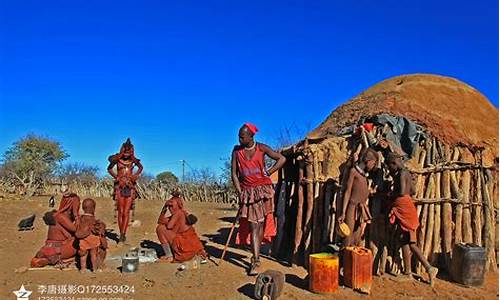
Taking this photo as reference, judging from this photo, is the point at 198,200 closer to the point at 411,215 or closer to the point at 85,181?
the point at 85,181

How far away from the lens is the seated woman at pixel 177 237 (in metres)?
7.14

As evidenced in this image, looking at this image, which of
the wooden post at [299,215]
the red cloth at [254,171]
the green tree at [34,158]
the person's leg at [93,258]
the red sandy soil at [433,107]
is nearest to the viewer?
the person's leg at [93,258]

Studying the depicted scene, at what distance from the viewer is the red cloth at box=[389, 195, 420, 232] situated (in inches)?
248

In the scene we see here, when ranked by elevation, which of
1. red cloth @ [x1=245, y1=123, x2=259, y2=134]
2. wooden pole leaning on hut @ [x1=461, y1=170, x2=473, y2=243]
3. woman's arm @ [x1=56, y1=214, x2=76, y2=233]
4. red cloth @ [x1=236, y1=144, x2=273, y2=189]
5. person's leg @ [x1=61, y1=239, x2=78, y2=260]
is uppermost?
red cloth @ [x1=245, y1=123, x2=259, y2=134]

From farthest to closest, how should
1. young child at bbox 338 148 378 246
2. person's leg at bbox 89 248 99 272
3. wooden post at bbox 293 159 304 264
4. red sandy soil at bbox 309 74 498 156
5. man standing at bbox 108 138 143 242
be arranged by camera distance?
red sandy soil at bbox 309 74 498 156 < man standing at bbox 108 138 143 242 < wooden post at bbox 293 159 304 264 < person's leg at bbox 89 248 99 272 < young child at bbox 338 148 378 246

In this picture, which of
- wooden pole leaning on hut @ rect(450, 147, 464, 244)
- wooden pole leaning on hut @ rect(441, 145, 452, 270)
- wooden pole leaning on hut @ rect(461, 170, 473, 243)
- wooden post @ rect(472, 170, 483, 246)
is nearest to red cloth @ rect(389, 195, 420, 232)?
wooden pole leaning on hut @ rect(441, 145, 452, 270)

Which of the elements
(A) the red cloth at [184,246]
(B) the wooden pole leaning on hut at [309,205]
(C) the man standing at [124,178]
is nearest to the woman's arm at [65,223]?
(A) the red cloth at [184,246]

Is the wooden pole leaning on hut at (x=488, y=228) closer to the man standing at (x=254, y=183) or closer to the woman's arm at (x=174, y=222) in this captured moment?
the man standing at (x=254, y=183)

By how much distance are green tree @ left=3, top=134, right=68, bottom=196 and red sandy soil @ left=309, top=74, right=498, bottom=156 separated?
13.8 metres

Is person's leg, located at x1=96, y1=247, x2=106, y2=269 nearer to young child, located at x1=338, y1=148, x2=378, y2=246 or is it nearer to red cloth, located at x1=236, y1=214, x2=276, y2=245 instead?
red cloth, located at x1=236, y1=214, x2=276, y2=245

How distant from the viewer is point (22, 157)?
99.4ft

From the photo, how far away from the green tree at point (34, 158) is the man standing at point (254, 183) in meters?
15.5

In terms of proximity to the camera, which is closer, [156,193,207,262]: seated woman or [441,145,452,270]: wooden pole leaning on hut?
[441,145,452,270]: wooden pole leaning on hut

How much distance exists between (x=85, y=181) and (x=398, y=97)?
14.3 m
